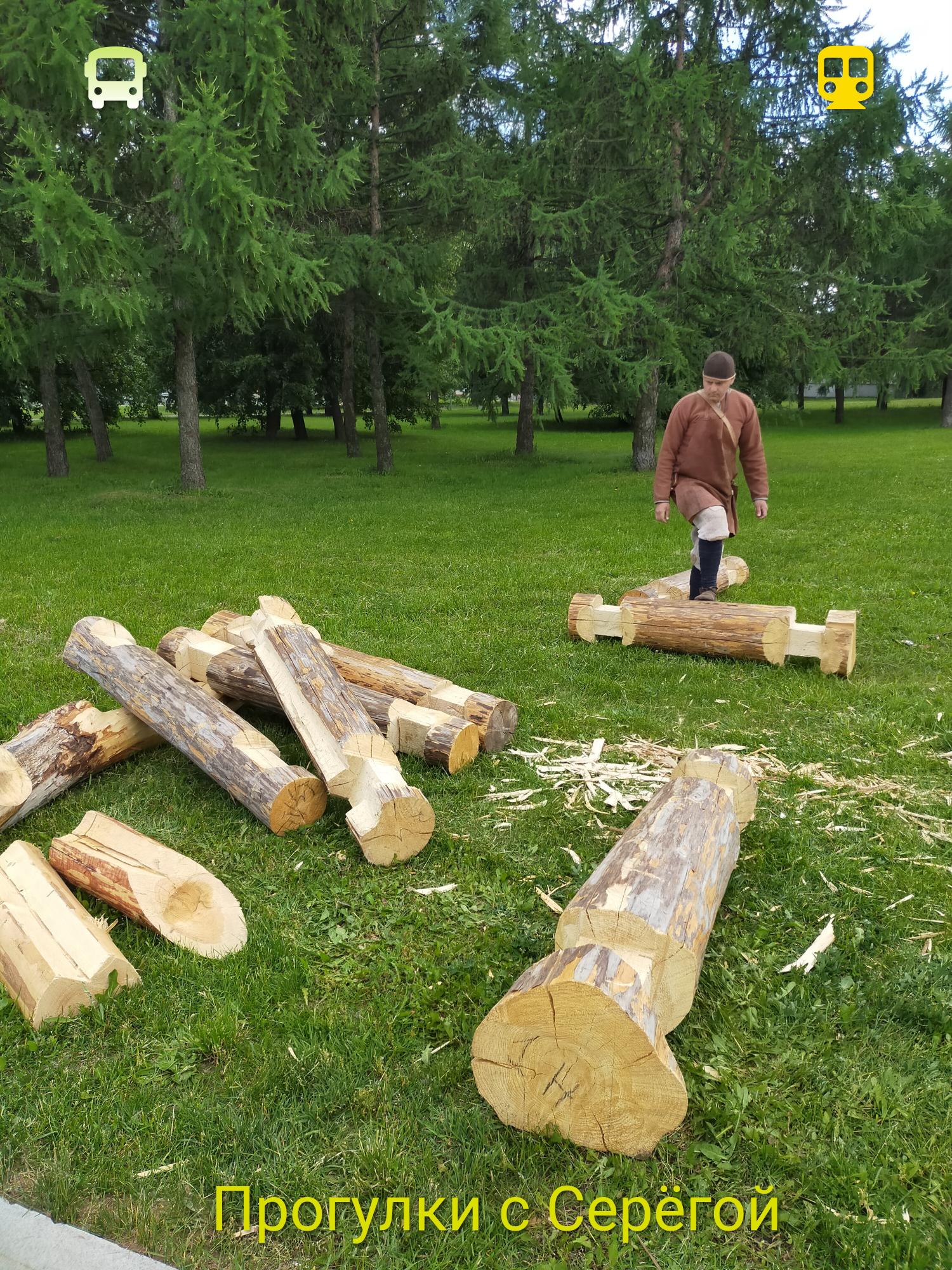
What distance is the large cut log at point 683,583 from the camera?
25.2ft

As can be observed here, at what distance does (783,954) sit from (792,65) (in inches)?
771

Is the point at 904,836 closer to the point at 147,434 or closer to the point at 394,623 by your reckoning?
the point at 394,623

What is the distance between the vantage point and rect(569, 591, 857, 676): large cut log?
6477mm

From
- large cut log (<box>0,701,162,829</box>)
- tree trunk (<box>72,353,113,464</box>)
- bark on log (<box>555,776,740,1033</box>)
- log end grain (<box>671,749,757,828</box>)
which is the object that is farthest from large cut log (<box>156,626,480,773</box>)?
tree trunk (<box>72,353,113,464</box>)

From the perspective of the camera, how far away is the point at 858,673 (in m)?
6.56

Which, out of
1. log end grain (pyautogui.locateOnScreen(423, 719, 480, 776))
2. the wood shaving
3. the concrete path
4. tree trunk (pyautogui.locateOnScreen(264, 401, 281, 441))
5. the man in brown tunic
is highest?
tree trunk (pyautogui.locateOnScreen(264, 401, 281, 441))

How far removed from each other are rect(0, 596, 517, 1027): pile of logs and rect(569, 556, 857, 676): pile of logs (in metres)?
2.13

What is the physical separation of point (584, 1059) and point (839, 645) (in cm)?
466

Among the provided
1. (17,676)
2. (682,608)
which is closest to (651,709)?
(682,608)

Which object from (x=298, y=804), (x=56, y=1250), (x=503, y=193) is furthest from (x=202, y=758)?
(x=503, y=193)

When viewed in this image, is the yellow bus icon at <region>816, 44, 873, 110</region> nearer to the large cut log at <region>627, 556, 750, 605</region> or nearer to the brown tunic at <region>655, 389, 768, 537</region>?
the large cut log at <region>627, 556, 750, 605</region>

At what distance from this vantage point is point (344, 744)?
452 centimetres

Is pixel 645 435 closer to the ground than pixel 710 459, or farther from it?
farther from it

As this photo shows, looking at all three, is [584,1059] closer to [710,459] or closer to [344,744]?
[344,744]
